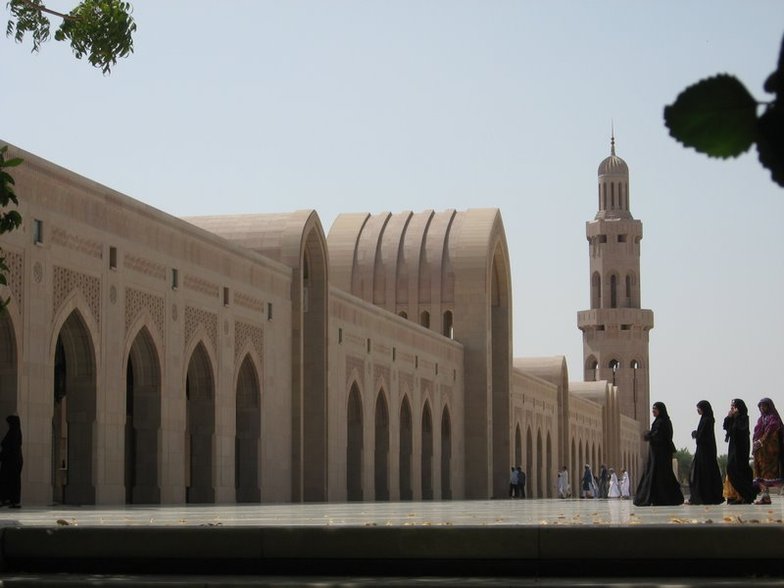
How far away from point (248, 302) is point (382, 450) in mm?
7944

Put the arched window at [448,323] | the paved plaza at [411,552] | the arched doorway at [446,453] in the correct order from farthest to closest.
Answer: the arched window at [448,323] → the arched doorway at [446,453] → the paved plaza at [411,552]

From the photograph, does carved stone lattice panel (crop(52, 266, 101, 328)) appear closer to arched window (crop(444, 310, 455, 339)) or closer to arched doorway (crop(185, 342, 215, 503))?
arched doorway (crop(185, 342, 215, 503))

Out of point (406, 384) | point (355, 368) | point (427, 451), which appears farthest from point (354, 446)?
point (427, 451)

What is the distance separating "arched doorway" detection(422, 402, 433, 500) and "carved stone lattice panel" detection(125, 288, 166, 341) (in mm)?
14692

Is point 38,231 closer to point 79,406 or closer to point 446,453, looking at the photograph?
point 79,406

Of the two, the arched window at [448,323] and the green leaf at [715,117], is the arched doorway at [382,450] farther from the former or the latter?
the green leaf at [715,117]

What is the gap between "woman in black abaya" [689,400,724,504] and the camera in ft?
46.1

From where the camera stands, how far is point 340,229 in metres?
43.8

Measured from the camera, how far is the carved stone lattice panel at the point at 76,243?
1624 cm

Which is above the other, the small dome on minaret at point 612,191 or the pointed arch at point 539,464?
the small dome on minaret at point 612,191

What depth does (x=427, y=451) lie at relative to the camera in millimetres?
33375

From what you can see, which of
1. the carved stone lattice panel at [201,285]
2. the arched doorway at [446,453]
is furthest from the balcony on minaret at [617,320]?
the carved stone lattice panel at [201,285]

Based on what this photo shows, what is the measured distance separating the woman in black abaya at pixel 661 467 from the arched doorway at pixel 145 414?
23.8 feet

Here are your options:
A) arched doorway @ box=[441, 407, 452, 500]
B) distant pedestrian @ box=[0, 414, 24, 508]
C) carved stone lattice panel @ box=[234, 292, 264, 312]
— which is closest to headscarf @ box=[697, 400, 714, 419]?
distant pedestrian @ box=[0, 414, 24, 508]
